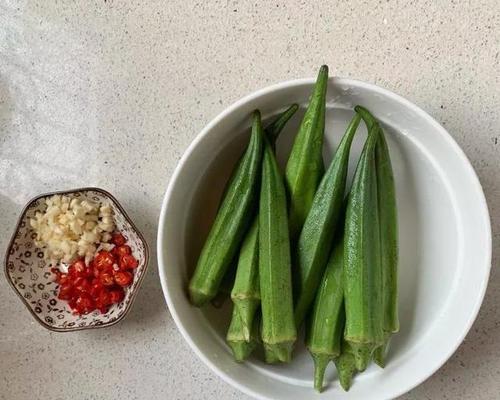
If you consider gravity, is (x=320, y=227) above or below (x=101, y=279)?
above

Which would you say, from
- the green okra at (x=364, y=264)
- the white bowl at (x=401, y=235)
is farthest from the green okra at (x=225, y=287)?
the green okra at (x=364, y=264)

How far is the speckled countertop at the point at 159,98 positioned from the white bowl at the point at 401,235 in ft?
0.36

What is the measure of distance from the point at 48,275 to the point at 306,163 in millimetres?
650

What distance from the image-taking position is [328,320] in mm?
1408

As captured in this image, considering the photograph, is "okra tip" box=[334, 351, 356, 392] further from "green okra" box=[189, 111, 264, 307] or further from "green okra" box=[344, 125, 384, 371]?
"green okra" box=[189, 111, 264, 307]

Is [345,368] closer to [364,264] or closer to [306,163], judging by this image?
[364,264]

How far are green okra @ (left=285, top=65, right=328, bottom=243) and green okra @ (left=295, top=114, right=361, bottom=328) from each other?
0.02 metres

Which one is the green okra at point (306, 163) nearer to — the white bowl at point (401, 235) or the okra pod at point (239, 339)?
the white bowl at point (401, 235)

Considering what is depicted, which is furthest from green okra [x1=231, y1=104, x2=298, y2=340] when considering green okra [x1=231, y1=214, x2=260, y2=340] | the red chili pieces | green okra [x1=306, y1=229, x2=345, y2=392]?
the red chili pieces

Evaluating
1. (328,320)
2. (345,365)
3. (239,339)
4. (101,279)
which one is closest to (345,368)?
(345,365)

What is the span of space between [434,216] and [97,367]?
84cm

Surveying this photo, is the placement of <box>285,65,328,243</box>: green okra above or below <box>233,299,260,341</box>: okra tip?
above

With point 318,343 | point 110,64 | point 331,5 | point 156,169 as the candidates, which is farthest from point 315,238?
point 110,64

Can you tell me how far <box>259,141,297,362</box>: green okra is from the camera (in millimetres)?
1376
